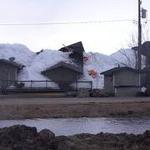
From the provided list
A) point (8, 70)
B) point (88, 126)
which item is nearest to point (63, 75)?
point (8, 70)

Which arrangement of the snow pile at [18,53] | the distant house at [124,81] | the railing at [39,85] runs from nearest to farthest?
the distant house at [124,81], the railing at [39,85], the snow pile at [18,53]

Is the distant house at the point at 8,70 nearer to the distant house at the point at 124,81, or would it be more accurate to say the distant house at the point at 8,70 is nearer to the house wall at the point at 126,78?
the distant house at the point at 124,81

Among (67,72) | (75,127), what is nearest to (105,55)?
(67,72)

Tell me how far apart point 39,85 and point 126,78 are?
12.0 meters

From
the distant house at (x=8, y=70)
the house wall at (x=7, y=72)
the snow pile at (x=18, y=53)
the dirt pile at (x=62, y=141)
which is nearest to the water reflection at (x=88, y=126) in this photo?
the dirt pile at (x=62, y=141)

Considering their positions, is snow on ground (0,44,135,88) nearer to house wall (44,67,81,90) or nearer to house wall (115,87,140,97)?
house wall (44,67,81,90)

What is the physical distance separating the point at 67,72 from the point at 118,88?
1589cm

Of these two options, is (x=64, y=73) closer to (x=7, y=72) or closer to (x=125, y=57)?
(x=7, y=72)

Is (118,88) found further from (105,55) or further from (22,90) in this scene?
(105,55)

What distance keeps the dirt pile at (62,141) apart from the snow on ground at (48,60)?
65005 mm

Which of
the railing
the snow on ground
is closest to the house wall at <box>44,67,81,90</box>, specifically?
the snow on ground

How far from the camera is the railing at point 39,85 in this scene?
225 ft

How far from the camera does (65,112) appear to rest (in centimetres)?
3089

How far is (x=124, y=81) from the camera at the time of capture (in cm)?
6562
